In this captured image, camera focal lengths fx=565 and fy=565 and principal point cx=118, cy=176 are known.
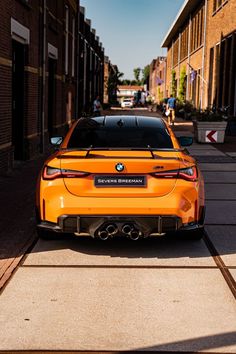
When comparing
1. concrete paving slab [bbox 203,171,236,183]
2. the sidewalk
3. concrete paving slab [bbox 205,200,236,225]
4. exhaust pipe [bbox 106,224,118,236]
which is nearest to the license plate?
exhaust pipe [bbox 106,224,118,236]

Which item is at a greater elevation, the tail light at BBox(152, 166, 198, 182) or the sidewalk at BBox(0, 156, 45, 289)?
the tail light at BBox(152, 166, 198, 182)

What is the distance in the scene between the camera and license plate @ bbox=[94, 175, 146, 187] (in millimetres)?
5957

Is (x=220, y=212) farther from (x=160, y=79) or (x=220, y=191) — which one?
(x=160, y=79)

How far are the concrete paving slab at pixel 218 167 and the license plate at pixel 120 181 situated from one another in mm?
8264

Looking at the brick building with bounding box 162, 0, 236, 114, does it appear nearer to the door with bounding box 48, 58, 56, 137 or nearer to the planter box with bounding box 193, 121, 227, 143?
the planter box with bounding box 193, 121, 227, 143

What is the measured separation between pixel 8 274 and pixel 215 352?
2427 millimetres

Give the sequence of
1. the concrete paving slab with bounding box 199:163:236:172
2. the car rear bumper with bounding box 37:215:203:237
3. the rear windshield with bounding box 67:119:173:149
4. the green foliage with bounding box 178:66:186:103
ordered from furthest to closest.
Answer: the green foliage with bounding box 178:66:186:103 < the concrete paving slab with bounding box 199:163:236:172 < the rear windshield with bounding box 67:119:173:149 < the car rear bumper with bounding box 37:215:203:237

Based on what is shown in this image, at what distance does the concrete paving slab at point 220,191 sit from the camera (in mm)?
10047

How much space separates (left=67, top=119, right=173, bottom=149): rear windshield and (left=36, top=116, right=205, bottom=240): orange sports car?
1.63 feet

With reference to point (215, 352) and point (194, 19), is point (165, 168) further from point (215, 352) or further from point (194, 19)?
point (194, 19)

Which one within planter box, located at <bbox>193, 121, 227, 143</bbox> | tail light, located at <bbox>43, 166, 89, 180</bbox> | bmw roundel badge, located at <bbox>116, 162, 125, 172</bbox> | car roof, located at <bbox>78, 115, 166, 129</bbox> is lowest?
planter box, located at <bbox>193, 121, 227, 143</bbox>

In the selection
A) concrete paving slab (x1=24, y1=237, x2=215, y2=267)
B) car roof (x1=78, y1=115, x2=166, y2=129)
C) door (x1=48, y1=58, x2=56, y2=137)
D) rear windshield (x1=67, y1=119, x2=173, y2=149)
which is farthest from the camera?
door (x1=48, y1=58, x2=56, y2=137)

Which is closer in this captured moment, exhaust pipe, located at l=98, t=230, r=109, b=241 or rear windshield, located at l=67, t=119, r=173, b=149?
exhaust pipe, located at l=98, t=230, r=109, b=241

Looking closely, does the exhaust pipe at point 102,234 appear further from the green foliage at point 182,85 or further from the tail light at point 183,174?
the green foliage at point 182,85
